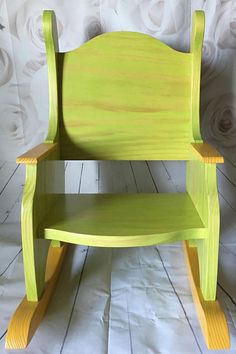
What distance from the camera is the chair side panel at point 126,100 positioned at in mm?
875

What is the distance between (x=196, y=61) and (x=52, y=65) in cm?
33

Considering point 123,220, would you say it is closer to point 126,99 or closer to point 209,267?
point 209,267

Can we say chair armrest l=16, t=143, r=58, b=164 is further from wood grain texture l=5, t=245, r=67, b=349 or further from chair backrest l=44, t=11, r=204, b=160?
wood grain texture l=5, t=245, r=67, b=349

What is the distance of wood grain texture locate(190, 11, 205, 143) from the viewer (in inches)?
32.1

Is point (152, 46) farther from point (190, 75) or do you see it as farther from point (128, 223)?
point (128, 223)

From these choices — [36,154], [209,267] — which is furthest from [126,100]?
[209,267]

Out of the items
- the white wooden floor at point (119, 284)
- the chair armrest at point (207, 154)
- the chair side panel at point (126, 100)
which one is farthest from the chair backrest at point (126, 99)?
the white wooden floor at point (119, 284)

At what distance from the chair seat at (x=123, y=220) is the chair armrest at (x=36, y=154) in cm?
13

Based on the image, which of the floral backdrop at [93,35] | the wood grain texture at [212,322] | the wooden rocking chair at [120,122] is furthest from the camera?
the floral backdrop at [93,35]

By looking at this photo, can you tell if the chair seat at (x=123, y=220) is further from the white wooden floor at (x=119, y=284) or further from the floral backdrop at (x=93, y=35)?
the floral backdrop at (x=93, y=35)

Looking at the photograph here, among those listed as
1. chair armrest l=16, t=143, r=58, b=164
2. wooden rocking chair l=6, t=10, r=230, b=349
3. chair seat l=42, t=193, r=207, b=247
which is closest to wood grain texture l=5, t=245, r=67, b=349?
wooden rocking chair l=6, t=10, r=230, b=349

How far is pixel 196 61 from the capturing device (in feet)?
2.80

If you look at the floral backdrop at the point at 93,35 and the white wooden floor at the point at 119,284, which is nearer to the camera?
the white wooden floor at the point at 119,284

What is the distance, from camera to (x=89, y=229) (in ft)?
2.32
